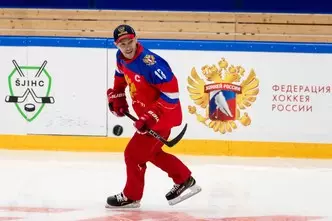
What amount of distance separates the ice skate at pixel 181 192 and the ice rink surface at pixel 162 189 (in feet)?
0.22

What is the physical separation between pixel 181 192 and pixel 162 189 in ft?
2.39

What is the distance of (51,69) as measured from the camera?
8266 millimetres

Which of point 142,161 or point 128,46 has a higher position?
point 128,46

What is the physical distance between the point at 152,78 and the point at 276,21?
292cm

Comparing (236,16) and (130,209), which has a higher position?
(236,16)

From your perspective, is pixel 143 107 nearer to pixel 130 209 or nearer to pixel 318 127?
pixel 130 209

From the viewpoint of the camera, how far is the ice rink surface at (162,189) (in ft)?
18.2

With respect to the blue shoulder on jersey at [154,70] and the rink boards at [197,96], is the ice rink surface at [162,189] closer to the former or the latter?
the rink boards at [197,96]

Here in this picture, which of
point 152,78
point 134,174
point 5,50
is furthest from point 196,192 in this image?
point 5,50

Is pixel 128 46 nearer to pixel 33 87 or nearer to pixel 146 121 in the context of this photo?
pixel 146 121

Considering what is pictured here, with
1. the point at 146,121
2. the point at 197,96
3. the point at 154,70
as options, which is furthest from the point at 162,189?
the point at 197,96

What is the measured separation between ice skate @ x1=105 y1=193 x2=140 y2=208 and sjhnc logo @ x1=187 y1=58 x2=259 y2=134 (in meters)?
2.39

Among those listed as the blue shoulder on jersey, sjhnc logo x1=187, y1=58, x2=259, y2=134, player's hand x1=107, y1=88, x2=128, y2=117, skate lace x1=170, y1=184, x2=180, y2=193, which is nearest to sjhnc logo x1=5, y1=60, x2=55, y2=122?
sjhnc logo x1=187, y1=58, x2=259, y2=134

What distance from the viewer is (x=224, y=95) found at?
8.05m
